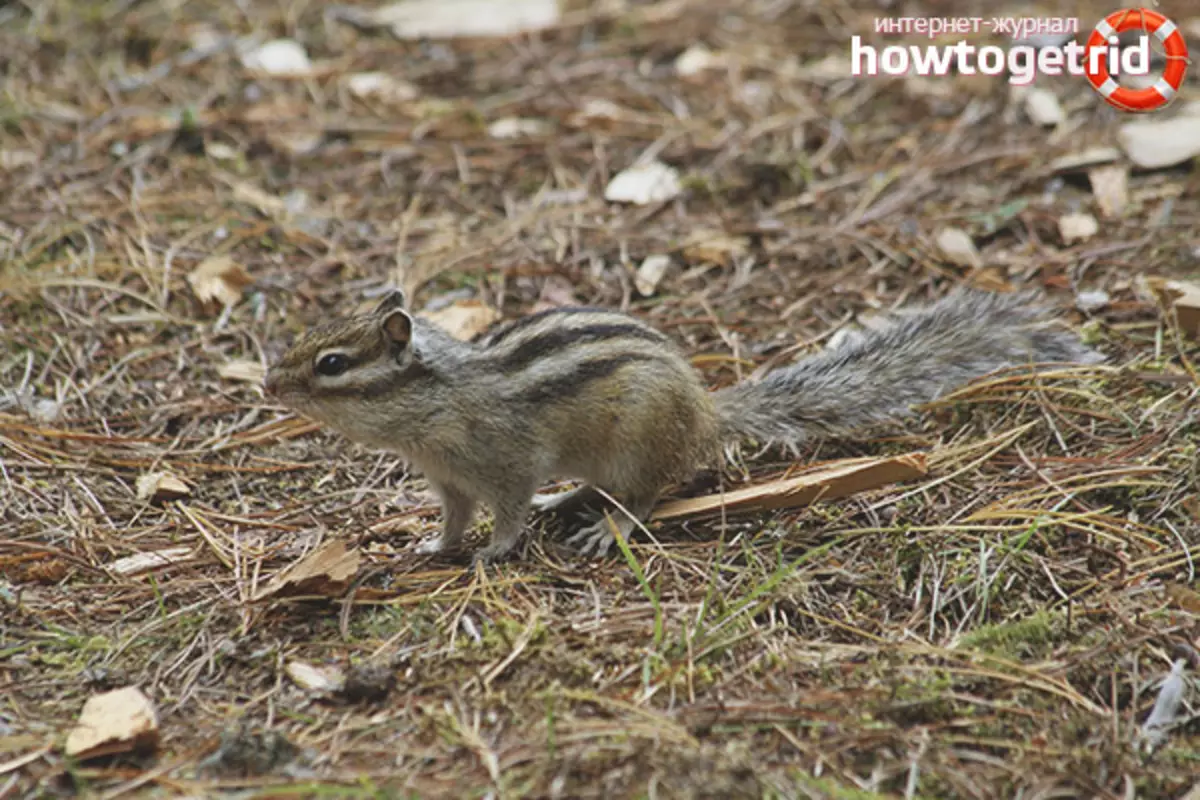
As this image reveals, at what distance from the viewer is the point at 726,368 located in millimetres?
4234

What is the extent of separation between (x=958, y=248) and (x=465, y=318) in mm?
1852

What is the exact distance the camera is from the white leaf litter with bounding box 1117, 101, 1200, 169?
5055 mm

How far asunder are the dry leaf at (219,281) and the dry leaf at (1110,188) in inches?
131

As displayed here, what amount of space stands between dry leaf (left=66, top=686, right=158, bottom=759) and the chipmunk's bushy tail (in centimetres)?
176

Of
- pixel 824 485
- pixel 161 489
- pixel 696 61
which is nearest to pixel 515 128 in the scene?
pixel 696 61

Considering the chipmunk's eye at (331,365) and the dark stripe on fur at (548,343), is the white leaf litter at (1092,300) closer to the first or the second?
the dark stripe on fur at (548,343)

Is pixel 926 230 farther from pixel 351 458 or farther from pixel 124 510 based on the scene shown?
pixel 124 510

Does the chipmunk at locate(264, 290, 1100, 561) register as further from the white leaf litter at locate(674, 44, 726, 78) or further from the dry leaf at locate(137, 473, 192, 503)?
the white leaf litter at locate(674, 44, 726, 78)

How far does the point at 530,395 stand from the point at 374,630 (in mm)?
776

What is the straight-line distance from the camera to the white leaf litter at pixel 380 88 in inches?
246

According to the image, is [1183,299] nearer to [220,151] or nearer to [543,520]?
[543,520]

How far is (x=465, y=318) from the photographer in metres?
4.44

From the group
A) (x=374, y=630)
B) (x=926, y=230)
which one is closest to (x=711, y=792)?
(x=374, y=630)

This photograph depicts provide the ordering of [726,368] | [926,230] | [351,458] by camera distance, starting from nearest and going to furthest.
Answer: [351,458]
[726,368]
[926,230]
